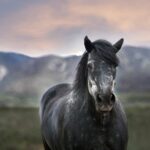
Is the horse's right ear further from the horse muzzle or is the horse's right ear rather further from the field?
the field

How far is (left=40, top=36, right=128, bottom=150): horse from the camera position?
316 inches

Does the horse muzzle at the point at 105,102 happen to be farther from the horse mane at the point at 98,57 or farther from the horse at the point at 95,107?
the horse mane at the point at 98,57

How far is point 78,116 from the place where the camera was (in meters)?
9.09

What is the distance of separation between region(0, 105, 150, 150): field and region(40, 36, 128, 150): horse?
379 inches

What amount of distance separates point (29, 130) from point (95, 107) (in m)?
15.0

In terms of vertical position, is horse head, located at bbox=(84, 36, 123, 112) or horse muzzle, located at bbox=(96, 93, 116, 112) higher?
horse head, located at bbox=(84, 36, 123, 112)

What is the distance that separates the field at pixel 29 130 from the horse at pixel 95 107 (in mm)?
9618

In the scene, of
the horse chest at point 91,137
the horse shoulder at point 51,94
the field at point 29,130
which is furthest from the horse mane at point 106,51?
the field at point 29,130

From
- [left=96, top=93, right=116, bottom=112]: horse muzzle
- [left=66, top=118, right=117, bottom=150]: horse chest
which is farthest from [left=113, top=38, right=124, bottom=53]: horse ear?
[left=66, top=118, right=117, bottom=150]: horse chest

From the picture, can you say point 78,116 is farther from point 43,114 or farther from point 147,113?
point 147,113

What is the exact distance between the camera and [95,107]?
8.60 m

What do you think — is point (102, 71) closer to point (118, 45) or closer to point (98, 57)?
point (98, 57)

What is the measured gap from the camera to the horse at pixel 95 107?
26.3ft

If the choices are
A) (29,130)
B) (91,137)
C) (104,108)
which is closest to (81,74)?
(91,137)
